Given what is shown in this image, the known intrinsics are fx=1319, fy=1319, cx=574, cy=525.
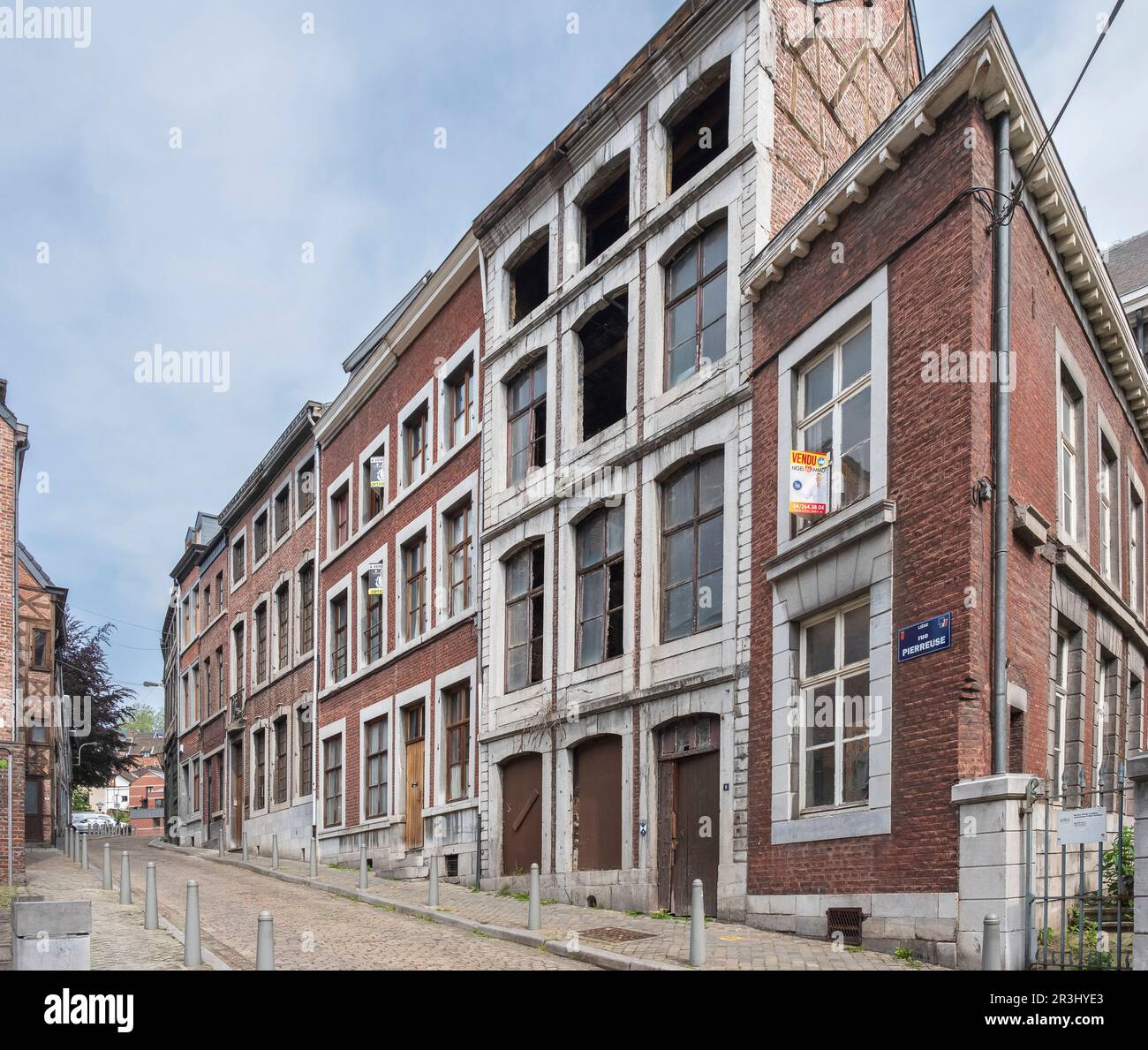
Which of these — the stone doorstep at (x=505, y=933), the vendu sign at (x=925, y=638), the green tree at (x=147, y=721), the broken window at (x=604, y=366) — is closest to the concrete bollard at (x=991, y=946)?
the stone doorstep at (x=505, y=933)

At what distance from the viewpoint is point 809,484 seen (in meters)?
14.6

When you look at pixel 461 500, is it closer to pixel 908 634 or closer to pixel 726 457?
pixel 726 457

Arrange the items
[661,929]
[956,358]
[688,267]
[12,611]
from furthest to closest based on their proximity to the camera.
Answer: [12,611] < [688,267] < [661,929] < [956,358]

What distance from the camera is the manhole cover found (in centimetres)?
1434

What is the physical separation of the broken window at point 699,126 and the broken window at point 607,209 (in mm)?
1035

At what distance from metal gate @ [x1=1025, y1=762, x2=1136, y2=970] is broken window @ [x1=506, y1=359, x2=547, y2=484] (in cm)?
1047

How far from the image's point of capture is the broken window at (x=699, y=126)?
1853cm

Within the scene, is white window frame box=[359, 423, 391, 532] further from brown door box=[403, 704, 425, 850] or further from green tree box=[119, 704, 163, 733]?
green tree box=[119, 704, 163, 733]

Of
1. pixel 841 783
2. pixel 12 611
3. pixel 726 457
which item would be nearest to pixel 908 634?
pixel 841 783

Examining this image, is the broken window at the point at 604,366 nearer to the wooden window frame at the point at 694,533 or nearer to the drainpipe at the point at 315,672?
the wooden window frame at the point at 694,533

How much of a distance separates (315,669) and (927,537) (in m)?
20.6

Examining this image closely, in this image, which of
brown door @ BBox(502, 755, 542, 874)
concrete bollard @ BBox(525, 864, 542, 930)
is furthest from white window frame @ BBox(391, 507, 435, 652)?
concrete bollard @ BBox(525, 864, 542, 930)
